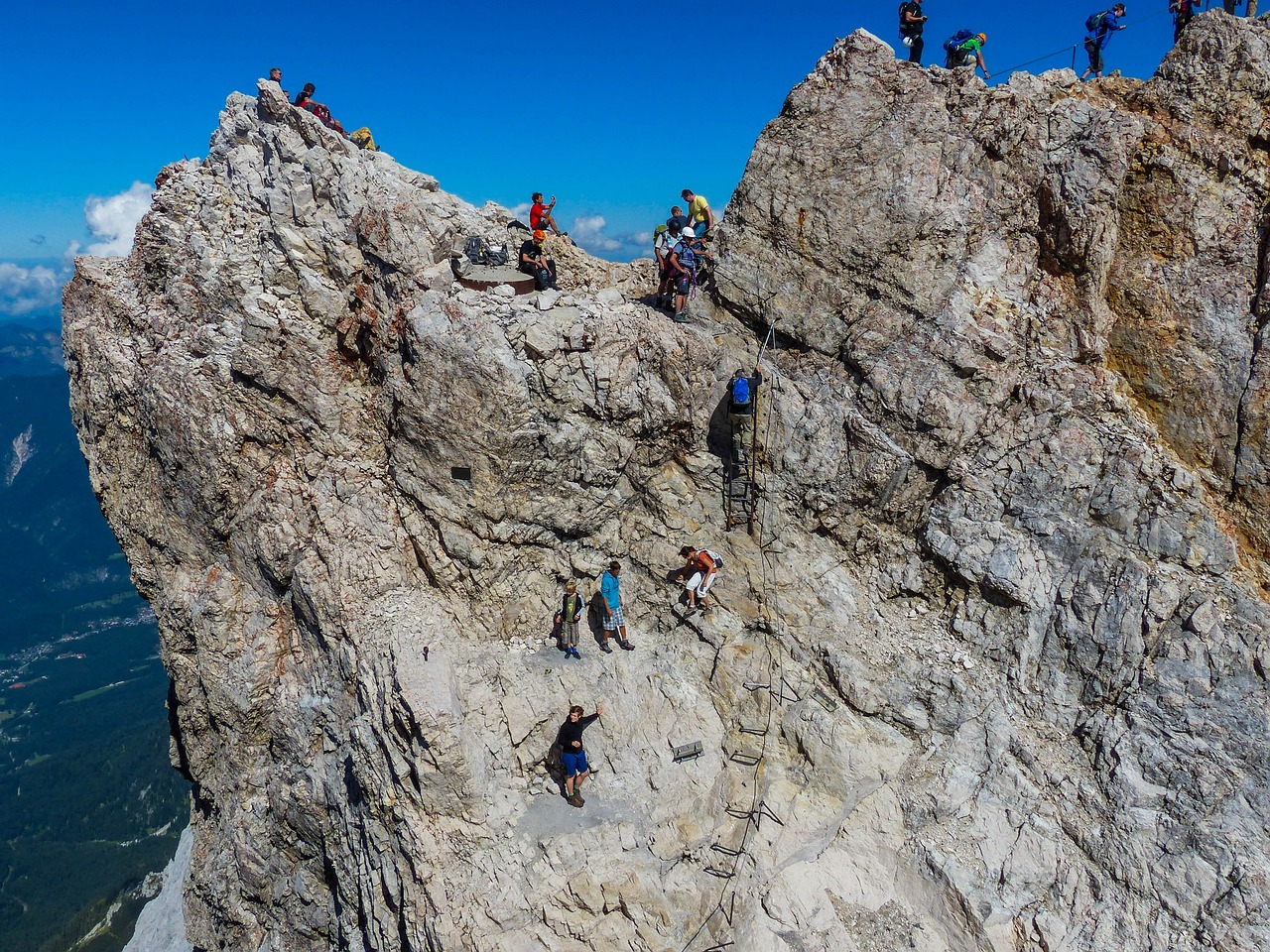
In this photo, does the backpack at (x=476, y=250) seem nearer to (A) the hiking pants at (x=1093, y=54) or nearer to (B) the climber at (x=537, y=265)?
(B) the climber at (x=537, y=265)

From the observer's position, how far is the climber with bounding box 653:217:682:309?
77.4 ft

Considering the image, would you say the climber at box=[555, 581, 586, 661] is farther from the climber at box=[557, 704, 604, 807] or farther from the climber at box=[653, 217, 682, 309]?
the climber at box=[653, 217, 682, 309]

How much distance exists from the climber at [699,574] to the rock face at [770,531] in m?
0.69

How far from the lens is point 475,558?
840 inches

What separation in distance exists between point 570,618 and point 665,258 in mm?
12403

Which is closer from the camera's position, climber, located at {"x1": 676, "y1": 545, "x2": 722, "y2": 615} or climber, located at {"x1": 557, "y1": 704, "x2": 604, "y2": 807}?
climber, located at {"x1": 557, "y1": 704, "x2": 604, "y2": 807}

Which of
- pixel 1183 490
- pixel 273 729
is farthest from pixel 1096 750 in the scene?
pixel 273 729

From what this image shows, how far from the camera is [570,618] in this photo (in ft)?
67.6

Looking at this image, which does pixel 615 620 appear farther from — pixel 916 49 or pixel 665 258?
pixel 916 49

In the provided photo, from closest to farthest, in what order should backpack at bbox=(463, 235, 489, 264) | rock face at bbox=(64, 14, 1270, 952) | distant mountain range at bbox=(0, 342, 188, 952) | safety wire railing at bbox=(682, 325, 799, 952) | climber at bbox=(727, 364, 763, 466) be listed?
safety wire railing at bbox=(682, 325, 799, 952) < rock face at bbox=(64, 14, 1270, 952) < climber at bbox=(727, 364, 763, 466) < backpack at bbox=(463, 235, 489, 264) < distant mountain range at bbox=(0, 342, 188, 952)

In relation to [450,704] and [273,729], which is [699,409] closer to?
[450,704]

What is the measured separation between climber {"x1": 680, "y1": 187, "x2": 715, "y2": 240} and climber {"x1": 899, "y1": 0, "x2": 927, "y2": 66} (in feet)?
26.2

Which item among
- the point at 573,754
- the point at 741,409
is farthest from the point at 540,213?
the point at 573,754

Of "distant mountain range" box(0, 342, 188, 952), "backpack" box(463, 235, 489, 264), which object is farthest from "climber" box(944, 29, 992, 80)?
"distant mountain range" box(0, 342, 188, 952)
